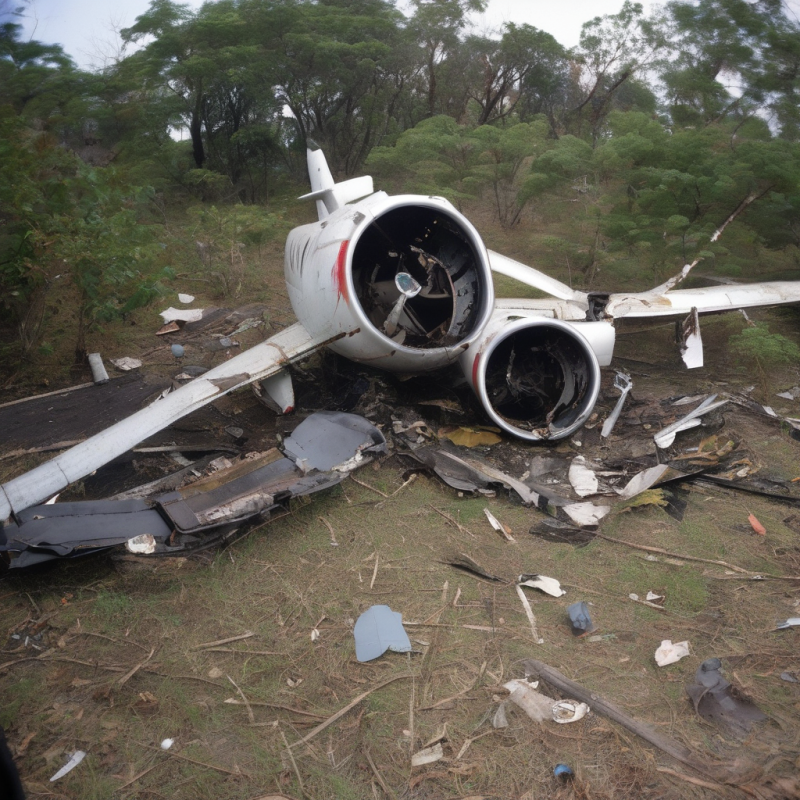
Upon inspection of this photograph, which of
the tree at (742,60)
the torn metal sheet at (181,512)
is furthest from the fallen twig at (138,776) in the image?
the tree at (742,60)

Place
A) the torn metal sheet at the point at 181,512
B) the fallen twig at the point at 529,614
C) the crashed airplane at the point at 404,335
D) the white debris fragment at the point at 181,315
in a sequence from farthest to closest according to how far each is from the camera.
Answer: the white debris fragment at the point at 181,315
the crashed airplane at the point at 404,335
the torn metal sheet at the point at 181,512
the fallen twig at the point at 529,614

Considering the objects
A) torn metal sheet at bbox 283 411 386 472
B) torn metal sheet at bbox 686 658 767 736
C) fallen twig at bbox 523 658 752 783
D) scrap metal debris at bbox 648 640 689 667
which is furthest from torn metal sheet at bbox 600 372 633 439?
fallen twig at bbox 523 658 752 783

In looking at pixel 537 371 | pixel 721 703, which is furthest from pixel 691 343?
pixel 721 703

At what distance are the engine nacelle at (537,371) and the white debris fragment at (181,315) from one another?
5.23 m

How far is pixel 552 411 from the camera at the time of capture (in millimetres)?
6684

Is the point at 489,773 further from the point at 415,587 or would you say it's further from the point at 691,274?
the point at 691,274

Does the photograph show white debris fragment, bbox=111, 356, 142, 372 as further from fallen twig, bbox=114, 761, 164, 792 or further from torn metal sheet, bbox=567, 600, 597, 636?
torn metal sheet, bbox=567, 600, 597, 636

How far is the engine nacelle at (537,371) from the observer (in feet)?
21.1

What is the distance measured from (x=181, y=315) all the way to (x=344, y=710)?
7777mm

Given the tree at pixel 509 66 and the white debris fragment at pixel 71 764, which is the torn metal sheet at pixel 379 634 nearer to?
the white debris fragment at pixel 71 764

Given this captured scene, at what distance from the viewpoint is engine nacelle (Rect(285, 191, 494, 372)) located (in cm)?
624

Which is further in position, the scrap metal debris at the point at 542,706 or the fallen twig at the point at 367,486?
the fallen twig at the point at 367,486

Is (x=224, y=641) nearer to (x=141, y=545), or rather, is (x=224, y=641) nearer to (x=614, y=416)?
(x=141, y=545)

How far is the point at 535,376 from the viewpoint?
23.3 feet
